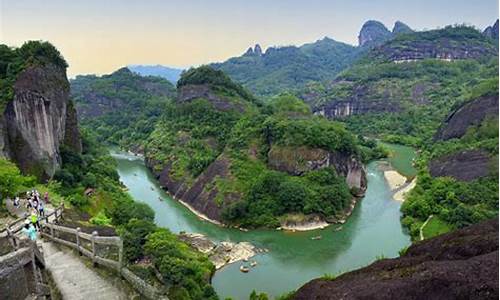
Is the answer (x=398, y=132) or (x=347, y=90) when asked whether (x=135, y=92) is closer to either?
(x=347, y=90)

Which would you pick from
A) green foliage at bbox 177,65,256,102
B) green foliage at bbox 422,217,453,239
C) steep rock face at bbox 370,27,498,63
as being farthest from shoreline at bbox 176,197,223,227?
steep rock face at bbox 370,27,498,63

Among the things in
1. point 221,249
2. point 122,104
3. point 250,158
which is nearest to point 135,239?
point 221,249

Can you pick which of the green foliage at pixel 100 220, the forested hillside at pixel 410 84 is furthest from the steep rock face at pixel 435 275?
the forested hillside at pixel 410 84

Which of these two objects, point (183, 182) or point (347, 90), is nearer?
point (183, 182)

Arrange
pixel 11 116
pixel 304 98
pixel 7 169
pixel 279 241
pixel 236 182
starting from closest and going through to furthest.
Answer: pixel 7 169 < pixel 11 116 < pixel 279 241 < pixel 236 182 < pixel 304 98

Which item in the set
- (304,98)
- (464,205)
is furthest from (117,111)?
(464,205)

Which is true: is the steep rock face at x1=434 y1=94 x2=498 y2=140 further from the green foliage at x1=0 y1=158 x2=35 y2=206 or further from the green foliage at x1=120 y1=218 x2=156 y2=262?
the green foliage at x1=0 y1=158 x2=35 y2=206
